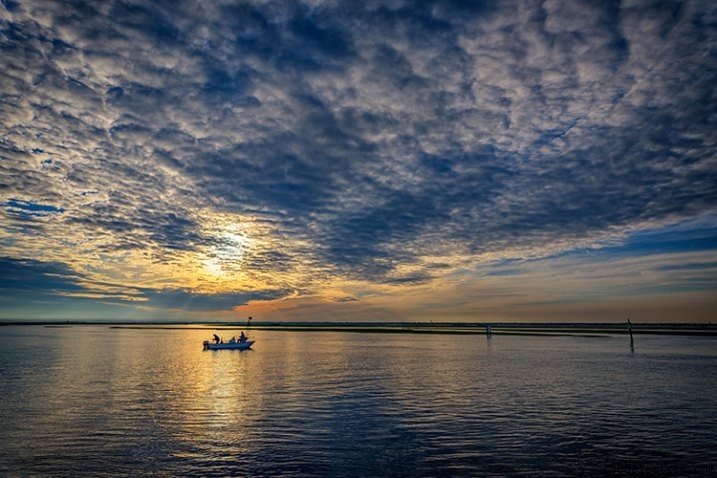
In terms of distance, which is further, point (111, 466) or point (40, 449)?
point (40, 449)

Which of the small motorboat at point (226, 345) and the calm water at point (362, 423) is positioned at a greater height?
the small motorboat at point (226, 345)

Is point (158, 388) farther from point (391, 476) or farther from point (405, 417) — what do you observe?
point (391, 476)

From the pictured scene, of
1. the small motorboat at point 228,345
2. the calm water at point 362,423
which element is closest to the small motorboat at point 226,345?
the small motorboat at point 228,345

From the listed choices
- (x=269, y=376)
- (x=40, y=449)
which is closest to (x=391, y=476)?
(x=40, y=449)

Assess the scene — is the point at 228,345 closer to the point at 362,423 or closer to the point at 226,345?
the point at 226,345

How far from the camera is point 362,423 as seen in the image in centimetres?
2909

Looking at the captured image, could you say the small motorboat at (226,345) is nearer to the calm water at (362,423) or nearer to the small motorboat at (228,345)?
the small motorboat at (228,345)

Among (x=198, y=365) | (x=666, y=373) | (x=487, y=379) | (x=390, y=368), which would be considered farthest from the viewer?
(x=198, y=365)

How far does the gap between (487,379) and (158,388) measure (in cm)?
3417

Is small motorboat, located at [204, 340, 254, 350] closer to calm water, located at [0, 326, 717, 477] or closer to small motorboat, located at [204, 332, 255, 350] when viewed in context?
small motorboat, located at [204, 332, 255, 350]

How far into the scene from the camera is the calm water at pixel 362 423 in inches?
833

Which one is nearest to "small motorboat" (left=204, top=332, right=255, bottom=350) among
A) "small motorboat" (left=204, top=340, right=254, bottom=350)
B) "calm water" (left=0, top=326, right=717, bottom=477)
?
"small motorboat" (left=204, top=340, right=254, bottom=350)

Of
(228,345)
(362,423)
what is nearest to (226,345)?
(228,345)

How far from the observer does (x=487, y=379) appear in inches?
1902
